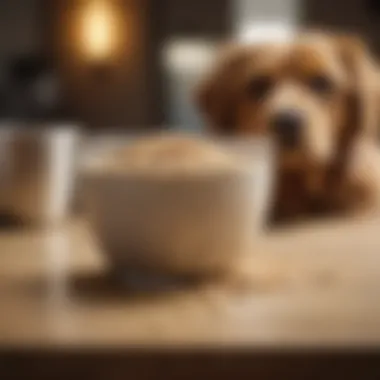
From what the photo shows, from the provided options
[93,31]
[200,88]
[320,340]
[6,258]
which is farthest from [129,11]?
[320,340]

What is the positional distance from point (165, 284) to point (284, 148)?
1.17 feet

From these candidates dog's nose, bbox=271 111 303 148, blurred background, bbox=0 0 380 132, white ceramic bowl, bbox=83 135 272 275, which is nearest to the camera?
white ceramic bowl, bbox=83 135 272 275

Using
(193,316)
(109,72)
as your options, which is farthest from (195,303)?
(109,72)

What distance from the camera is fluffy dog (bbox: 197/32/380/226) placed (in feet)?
2.66

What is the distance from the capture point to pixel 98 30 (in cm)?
123

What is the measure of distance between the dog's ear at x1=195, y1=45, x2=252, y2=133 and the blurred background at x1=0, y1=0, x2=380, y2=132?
0.26 m

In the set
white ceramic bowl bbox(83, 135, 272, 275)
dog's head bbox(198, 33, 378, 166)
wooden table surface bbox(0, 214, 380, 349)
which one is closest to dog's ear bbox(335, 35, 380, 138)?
dog's head bbox(198, 33, 378, 166)

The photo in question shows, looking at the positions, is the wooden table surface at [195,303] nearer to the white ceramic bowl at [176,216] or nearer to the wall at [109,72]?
the white ceramic bowl at [176,216]

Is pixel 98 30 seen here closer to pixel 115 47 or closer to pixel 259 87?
pixel 115 47

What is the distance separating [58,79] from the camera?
1.21m

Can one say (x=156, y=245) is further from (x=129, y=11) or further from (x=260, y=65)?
(x=129, y=11)

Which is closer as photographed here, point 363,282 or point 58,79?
point 363,282

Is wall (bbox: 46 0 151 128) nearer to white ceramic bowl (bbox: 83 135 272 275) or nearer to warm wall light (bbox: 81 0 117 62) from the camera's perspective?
warm wall light (bbox: 81 0 117 62)

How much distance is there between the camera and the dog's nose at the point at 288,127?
80 cm
